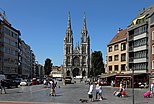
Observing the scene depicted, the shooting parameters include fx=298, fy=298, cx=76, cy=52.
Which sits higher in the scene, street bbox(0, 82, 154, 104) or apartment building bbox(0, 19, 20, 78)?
apartment building bbox(0, 19, 20, 78)

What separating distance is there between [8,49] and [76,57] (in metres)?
92.0

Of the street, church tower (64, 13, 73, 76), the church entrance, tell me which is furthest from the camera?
the church entrance

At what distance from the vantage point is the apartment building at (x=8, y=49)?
9988 cm

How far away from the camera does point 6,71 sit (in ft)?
346

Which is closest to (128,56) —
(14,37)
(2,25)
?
(2,25)

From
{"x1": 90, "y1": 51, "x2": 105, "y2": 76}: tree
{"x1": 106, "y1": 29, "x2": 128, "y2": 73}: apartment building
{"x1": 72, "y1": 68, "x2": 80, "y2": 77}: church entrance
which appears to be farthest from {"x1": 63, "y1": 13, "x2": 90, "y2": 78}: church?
{"x1": 106, "y1": 29, "x2": 128, "y2": 73}: apartment building

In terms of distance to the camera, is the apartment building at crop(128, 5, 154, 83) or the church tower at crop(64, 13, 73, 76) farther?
the church tower at crop(64, 13, 73, 76)

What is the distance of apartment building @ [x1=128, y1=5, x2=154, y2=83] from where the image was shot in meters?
68.1

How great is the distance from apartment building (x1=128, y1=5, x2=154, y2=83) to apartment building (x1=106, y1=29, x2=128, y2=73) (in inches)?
196

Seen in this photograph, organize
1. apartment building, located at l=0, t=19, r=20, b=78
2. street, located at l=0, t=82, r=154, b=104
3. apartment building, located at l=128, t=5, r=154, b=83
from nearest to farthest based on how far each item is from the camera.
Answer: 1. street, located at l=0, t=82, r=154, b=104
2. apartment building, located at l=128, t=5, r=154, b=83
3. apartment building, located at l=0, t=19, r=20, b=78

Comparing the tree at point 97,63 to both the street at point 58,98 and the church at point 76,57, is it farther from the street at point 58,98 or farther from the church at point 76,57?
the street at point 58,98

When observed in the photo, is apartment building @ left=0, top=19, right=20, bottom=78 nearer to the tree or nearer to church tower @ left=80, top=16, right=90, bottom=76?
the tree

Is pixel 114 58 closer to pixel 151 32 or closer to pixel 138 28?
pixel 138 28

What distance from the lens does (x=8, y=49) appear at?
352 feet
